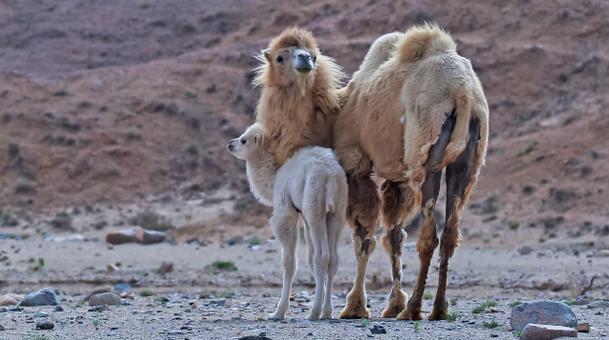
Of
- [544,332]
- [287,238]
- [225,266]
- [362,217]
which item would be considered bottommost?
[225,266]

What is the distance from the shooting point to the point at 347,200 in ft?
37.6

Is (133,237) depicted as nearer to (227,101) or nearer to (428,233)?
(428,233)

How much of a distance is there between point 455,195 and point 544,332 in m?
2.79

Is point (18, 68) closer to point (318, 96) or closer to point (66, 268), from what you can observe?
point (66, 268)

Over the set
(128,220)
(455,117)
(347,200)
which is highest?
(455,117)

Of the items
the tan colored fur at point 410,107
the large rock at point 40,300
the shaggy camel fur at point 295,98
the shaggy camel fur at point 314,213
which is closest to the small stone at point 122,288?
the large rock at point 40,300

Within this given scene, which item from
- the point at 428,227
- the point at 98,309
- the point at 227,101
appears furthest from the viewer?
the point at 227,101

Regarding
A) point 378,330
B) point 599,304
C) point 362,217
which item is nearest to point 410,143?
point 362,217

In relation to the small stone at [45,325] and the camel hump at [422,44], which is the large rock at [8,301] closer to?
the small stone at [45,325]

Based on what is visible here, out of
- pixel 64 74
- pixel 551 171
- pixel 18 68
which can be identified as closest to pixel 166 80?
pixel 64 74

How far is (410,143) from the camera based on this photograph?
11430mm

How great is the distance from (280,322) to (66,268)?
13.7 metres

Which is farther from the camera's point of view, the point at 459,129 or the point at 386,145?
the point at 386,145

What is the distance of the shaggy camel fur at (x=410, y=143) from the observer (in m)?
11.2
